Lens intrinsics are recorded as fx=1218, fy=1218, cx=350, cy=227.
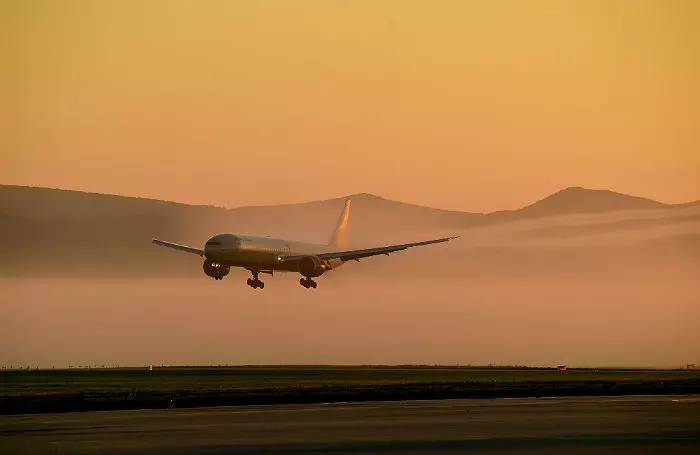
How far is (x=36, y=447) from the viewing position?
6019cm

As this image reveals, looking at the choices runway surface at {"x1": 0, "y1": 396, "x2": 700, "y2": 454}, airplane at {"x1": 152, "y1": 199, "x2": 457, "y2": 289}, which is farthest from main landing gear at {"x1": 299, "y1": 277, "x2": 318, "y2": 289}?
runway surface at {"x1": 0, "y1": 396, "x2": 700, "y2": 454}

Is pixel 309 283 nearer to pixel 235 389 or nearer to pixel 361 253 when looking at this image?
pixel 361 253

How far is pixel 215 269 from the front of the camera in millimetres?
157375

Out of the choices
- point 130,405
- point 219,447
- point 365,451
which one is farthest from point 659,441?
point 130,405

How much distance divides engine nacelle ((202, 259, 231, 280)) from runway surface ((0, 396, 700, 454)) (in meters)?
64.2

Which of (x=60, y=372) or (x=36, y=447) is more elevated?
(x=60, y=372)

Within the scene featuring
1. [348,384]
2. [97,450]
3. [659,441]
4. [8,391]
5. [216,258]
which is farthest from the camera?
[216,258]

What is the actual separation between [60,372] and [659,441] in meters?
116

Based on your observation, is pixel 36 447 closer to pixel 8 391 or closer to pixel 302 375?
pixel 8 391

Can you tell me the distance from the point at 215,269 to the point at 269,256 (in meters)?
7.31

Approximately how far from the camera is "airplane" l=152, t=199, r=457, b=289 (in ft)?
509

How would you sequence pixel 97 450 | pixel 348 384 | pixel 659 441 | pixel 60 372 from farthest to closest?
pixel 60 372
pixel 348 384
pixel 659 441
pixel 97 450

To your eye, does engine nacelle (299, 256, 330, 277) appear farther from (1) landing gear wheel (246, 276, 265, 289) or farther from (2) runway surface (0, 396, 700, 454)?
(2) runway surface (0, 396, 700, 454)

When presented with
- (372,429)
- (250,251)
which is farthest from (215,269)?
(372,429)
